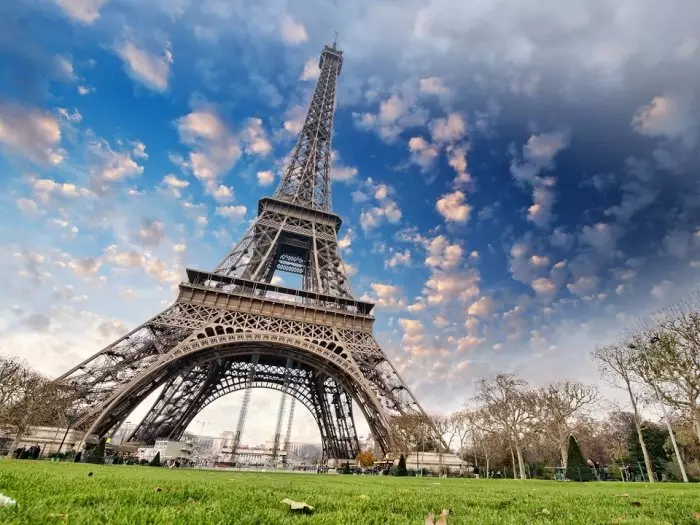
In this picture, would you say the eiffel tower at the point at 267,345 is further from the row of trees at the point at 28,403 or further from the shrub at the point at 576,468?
the shrub at the point at 576,468

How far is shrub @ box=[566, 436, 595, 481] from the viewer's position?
21.2 meters

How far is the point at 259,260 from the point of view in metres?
34.0

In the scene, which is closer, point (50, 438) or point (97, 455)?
point (97, 455)

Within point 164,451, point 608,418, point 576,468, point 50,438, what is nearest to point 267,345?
point 164,451

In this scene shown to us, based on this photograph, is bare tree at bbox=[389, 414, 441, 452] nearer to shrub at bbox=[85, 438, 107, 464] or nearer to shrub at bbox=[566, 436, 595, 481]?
shrub at bbox=[566, 436, 595, 481]

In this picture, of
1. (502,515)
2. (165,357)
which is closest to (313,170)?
(165,357)

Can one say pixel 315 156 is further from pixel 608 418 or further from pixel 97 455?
pixel 608 418

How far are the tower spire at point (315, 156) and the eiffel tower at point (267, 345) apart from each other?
25cm

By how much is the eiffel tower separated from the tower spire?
0.82ft

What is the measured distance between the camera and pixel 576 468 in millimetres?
21531

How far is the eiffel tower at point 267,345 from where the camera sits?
23.7 meters

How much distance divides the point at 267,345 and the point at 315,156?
26.2m

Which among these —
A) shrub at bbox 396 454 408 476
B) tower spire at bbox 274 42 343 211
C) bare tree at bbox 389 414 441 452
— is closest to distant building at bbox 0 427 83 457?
shrub at bbox 396 454 408 476

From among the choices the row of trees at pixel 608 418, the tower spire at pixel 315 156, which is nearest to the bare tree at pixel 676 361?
the row of trees at pixel 608 418
